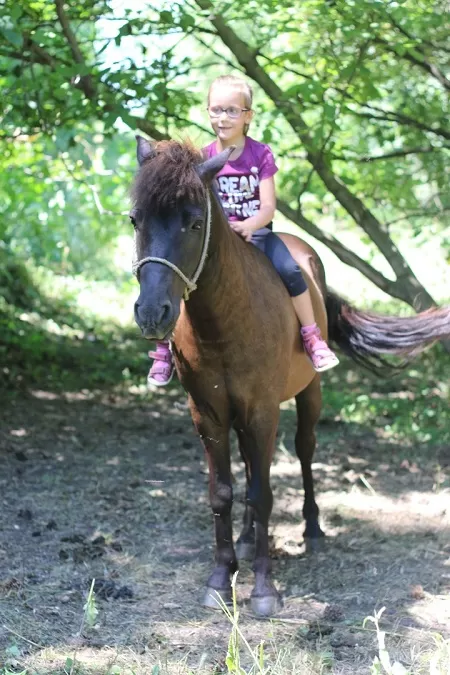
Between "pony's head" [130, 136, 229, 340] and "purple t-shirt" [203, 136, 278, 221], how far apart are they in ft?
2.25

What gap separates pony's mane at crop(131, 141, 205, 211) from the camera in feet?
11.9

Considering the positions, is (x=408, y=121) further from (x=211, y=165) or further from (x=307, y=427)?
(x=211, y=165)

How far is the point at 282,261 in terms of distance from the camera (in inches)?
188

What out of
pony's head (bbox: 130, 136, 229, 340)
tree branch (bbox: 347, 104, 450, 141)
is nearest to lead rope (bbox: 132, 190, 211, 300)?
pony's head (bbox: 130, 136, 229, 340)

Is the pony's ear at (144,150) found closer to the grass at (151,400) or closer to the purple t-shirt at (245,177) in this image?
the purple t-shirt at (245,177)

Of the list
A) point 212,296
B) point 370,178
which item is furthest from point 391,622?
point 370,178

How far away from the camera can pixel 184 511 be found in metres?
5.90

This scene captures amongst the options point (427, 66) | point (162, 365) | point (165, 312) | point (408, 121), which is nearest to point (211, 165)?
point (165, 312)

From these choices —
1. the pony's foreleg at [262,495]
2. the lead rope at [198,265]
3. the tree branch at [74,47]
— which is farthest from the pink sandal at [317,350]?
the tree branch at [74,47]

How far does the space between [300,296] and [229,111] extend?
1084 millimetres

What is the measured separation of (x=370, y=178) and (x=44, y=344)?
4549 mm

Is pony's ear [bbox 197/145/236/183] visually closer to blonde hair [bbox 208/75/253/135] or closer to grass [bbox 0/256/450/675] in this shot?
blonde hair [bbox 208/75/253/135]

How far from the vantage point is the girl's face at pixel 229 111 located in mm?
4367

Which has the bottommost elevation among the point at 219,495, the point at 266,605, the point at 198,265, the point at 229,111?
the point at 266,605
